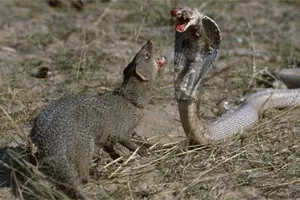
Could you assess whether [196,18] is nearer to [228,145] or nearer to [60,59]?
[228,145]

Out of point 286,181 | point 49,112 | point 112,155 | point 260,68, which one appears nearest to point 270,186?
point 286,181

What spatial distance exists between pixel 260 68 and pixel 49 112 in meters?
2.88

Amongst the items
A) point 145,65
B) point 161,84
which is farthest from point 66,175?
point 161,84

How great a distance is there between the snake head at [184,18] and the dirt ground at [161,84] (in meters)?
0.73

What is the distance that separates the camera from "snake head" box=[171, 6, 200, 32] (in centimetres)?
464

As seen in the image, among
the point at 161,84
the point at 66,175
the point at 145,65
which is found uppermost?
the point at 145,65

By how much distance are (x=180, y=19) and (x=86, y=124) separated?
813 mm

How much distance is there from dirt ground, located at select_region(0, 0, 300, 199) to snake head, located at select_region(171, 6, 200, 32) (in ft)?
2.38

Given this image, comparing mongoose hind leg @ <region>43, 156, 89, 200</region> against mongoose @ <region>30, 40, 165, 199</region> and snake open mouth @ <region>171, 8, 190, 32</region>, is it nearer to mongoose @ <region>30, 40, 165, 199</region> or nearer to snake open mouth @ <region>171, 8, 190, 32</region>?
mongoose @ <region>30, 40, 165, 199</region>

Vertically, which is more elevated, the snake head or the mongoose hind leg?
the snake head

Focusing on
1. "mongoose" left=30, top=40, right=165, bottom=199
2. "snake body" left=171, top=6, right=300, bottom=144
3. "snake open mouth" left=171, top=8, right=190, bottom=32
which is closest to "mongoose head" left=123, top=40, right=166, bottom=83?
"mongoose" left=30, top=40, right=165, bottom=199

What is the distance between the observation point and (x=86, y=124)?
4434 mm

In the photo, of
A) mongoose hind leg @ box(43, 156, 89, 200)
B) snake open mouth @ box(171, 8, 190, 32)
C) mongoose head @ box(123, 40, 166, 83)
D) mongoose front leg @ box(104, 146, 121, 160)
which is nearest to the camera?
mongoose hind leg @ box(43, 156, 89, 200)

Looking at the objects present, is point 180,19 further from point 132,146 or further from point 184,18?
point 132,146
